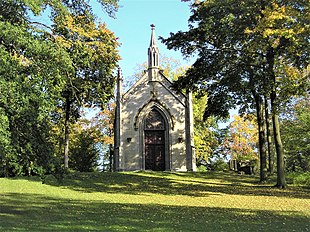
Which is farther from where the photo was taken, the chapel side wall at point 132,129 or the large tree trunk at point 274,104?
the chapel side wall at point 132,129

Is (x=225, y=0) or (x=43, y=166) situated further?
(x=225, y=0)

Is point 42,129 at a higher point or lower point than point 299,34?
lower

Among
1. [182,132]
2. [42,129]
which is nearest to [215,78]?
[182,132]

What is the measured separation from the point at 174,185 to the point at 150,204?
20.6ft

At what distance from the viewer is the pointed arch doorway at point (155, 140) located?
3036 cm

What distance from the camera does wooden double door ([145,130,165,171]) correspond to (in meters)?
30.3

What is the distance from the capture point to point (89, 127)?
4300 centimetres

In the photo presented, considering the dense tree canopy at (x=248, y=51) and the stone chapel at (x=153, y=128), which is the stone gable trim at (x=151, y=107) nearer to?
the stone chapel at (x=153, y=128)

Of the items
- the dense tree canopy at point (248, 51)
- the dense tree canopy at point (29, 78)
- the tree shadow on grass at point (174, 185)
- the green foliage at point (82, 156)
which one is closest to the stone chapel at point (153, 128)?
the green foliage at point (82, 156)

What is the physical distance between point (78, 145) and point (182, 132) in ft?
32.3

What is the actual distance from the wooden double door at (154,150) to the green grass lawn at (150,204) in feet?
20.1

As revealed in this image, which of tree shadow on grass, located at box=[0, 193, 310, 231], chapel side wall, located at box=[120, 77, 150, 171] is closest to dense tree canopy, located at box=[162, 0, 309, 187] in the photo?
tree shadow on grass, located at box=[0, 193, 310, 231]

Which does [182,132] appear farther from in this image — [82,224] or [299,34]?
[82,224]

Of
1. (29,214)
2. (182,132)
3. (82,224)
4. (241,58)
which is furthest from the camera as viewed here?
(182,132)
